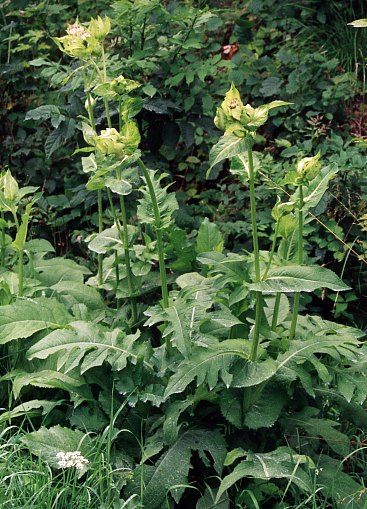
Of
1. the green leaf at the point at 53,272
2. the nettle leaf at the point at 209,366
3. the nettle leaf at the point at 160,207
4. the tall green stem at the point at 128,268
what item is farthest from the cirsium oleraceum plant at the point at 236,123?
the green leaf at the point at 53,272

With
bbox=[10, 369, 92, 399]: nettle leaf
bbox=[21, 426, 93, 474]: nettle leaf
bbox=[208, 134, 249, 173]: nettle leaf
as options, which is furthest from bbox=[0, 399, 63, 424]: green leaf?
bbox=[208, 134, 249, 173]: nettle leaf

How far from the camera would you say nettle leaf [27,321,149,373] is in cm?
332

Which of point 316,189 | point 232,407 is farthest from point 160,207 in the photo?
point 232,407

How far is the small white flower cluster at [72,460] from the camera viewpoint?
287 cm

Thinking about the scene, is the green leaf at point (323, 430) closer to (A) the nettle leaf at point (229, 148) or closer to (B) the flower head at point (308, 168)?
(B) the flower head at point (308, 168)

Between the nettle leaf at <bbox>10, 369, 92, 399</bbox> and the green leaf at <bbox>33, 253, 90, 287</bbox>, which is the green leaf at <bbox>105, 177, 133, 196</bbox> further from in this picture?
the green leaf at <bbox>33, 253, 90, 287</bbox>

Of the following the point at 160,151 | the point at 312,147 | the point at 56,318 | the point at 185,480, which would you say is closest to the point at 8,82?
the point at 160,151

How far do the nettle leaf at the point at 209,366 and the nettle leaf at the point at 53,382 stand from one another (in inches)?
19.4

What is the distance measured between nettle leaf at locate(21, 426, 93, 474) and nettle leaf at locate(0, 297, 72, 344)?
0.49m

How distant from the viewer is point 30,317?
3664 millimetres

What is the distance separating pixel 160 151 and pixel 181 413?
2.22m

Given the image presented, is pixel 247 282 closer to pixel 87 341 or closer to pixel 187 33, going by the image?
pixel 87 341

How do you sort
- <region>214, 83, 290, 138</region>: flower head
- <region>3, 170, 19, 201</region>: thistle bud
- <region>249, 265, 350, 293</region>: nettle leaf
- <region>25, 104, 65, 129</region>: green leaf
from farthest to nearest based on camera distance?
<region>25, 104, 65, 129</region>: green leaf < <region>3, 170, 19, 201</region>: thistle bud < <region>249, 265, 350, 293</region>: nettle leaf < <region>214, 83, 290, 138</region>: flower head

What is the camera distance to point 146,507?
3.08m
